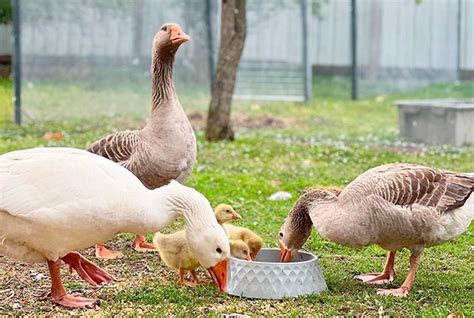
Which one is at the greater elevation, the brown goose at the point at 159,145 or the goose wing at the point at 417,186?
the brown goose at the point at 159,145

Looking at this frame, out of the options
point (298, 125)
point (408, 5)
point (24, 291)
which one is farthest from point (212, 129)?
point (408, 5)

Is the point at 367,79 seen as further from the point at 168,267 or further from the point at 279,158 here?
the point at 168,267

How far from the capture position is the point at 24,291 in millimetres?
5633

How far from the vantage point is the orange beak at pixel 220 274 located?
206 inches

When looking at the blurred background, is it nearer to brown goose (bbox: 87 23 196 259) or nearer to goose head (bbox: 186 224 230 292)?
brown goose (bbox: 87 23 196 259)

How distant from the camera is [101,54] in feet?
51.6

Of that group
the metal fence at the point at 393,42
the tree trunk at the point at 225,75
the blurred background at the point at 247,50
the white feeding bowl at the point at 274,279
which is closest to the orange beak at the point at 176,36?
the white feeding bowl at the point at 274,279

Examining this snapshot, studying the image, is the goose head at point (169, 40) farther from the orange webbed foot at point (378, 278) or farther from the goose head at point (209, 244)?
the orange webbed foot at point (378, 278)

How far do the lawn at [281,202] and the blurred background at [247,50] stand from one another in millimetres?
473

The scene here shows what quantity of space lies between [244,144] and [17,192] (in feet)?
24.8

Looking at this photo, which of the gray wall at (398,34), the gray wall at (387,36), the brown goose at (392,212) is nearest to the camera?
the brown goose at (392,212)

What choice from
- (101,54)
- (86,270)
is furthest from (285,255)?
(101,54)

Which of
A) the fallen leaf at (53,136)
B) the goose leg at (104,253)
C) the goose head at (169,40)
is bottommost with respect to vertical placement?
the goose leg at (104,253)

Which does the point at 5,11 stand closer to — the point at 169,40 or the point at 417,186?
the point at 169,40
